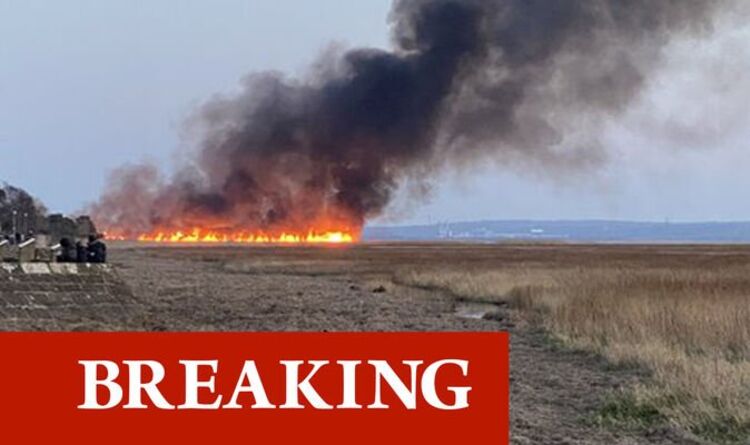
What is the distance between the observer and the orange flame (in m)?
145

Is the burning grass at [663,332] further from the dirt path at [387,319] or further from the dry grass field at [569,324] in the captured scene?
the dirt path at [387,319]

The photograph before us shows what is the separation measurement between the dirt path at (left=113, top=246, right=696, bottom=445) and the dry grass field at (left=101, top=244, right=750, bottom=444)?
1.5 inches

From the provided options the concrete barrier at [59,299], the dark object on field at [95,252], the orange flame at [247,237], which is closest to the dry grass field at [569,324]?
the concrete barrier at [59,299]

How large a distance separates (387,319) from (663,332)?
821 centimetres

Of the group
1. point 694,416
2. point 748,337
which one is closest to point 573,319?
point 748,337

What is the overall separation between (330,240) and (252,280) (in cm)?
10003

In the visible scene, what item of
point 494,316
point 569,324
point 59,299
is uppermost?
point 59,299

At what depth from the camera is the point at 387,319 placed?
1041 inches

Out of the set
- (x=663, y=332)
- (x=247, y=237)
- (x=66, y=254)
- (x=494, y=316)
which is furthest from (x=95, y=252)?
(x=247, y=237)

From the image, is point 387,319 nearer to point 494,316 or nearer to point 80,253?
point 494,316

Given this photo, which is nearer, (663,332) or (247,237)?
(663,332)

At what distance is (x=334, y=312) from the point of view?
28.5 meters

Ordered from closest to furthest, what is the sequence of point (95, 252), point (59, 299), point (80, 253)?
1. point (59, 299)
2. point (80, 253)
3. point (95, 252)

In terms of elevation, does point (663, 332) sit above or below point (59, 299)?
below
